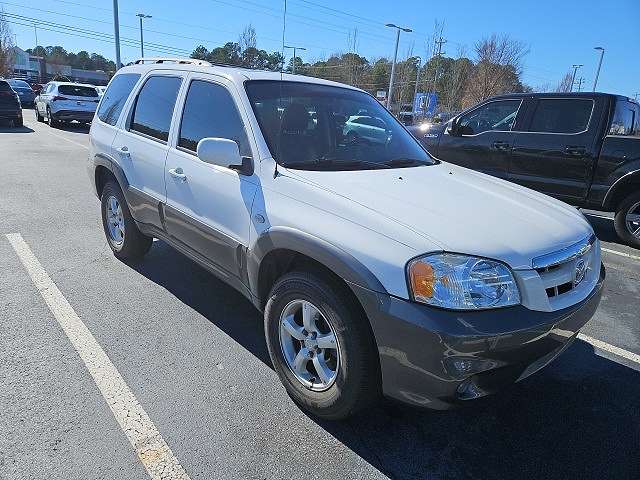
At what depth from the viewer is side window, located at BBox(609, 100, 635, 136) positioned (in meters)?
A: 6.34

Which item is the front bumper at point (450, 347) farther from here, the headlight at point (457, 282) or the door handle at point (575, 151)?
the door handle at point (575, 151)

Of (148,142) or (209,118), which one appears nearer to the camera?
(209,118)

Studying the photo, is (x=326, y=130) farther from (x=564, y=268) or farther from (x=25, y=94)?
(x=25, y=94)

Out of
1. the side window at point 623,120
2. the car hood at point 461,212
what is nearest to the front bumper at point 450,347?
the car hood at point 461,212

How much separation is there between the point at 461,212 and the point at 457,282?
0.54 m

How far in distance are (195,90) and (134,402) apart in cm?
217

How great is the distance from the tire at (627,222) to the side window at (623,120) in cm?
92

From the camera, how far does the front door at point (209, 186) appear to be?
2.97 meters

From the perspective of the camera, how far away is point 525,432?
259 centimetres

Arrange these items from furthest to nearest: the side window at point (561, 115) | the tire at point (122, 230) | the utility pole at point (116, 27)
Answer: the utility pole at point (116, 27)
the side window at point (561, 115)
the tire at point (122, 230)

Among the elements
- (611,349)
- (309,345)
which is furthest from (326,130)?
(611,349)

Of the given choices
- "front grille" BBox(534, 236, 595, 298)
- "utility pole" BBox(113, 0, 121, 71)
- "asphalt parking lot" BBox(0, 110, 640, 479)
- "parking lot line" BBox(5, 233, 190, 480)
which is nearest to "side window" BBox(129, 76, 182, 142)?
"asphalt parking lot" BBox(0, 110, 640, 479)

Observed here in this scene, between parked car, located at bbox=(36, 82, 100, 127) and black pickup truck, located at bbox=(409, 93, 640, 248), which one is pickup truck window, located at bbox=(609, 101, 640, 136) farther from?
parked car, located at bbox=(36, 82, 100, 127)

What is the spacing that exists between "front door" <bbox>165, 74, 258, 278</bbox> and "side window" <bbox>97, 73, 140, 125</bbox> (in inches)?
48.9
